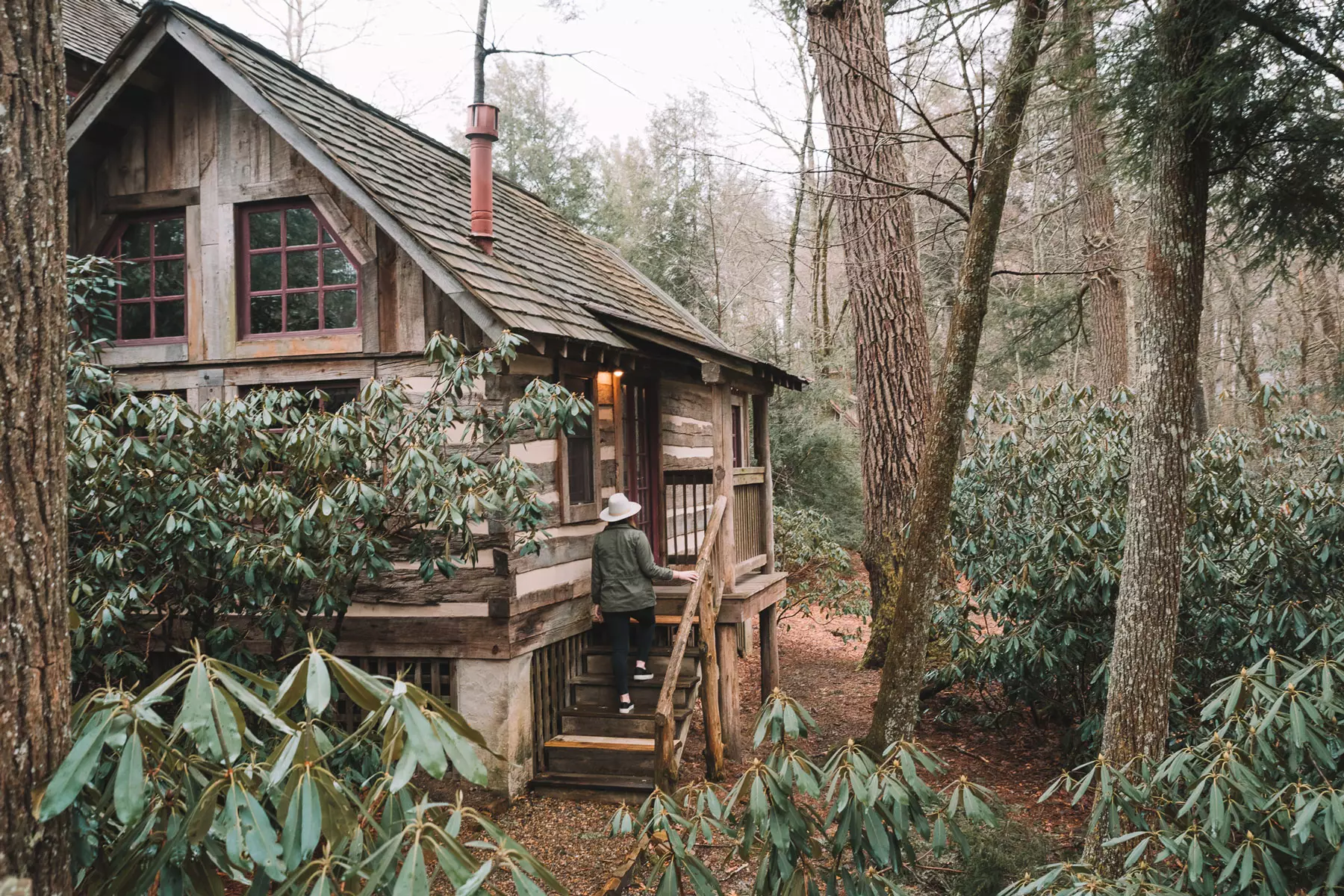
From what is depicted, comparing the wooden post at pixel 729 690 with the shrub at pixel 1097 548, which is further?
Result: the wooden post at pixel 729 690

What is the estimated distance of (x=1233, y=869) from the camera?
3.09 meters

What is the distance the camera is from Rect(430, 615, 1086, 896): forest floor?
5770mm

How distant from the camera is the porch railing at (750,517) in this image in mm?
9203

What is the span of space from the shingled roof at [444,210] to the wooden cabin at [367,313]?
0.11 feet

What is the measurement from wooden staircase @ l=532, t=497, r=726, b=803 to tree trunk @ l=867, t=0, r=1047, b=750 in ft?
5.52

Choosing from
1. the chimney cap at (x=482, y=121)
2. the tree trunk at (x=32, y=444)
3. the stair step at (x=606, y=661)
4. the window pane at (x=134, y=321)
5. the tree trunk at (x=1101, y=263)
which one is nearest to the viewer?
the tree trunk at (x=32, y=444)

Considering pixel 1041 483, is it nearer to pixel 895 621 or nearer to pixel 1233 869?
pixel 895 621

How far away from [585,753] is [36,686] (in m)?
5.43

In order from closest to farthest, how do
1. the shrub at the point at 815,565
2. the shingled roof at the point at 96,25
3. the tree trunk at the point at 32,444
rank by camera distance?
the tree trunk at the point at 32,444
the shingled roof at the point at 96,25
the shrub at the point at 815,565

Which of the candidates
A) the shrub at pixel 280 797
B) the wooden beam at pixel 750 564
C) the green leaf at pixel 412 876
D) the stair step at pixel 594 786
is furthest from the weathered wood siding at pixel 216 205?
the green leaf at pixel 412 876

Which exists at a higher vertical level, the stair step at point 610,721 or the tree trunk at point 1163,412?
the tree trunk at point 1163,412

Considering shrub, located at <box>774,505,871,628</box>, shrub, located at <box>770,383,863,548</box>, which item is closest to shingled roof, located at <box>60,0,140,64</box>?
shrub, located at <box>774,505,871,628</box>

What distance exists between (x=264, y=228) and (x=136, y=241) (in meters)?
1.30

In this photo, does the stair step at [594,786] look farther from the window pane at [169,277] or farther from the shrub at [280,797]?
the window pane at [169,277]
